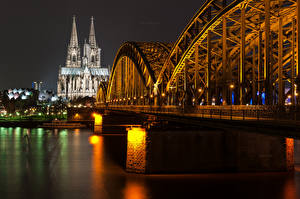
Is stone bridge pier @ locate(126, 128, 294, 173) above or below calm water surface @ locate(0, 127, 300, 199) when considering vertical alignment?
above

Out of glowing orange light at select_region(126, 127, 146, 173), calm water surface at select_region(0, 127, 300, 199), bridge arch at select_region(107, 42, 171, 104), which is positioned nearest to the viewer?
calm water surface at select_region(0, 127, 300, 199)

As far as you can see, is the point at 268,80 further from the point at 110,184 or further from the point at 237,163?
the point at 110,184

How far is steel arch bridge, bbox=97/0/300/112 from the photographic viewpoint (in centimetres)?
2777

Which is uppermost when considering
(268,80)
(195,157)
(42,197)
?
(268,80)

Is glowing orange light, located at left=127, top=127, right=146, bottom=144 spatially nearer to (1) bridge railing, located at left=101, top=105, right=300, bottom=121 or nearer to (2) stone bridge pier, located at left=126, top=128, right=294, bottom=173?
(2) stone bridge pier, located at left=126, top=128, right=294, bottom=173

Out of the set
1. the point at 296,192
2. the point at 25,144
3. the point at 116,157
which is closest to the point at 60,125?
the point at 25,144

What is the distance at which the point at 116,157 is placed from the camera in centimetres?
5262

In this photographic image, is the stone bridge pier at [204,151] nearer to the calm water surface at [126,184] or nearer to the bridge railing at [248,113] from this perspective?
the calm water surface at [126,184]

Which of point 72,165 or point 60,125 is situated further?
point 60,125

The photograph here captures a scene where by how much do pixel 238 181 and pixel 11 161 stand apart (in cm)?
2627

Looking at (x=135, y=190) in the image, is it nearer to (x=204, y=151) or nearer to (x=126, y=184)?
(x=126, y=184)

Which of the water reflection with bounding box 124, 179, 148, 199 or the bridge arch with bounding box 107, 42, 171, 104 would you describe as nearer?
the water reflection with bounding box 124, 179, 148, 199

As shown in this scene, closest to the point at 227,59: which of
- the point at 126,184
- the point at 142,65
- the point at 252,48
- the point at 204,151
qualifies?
the point at 252,48

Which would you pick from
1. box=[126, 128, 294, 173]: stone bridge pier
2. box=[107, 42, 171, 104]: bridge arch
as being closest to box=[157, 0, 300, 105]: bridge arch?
box=[126, 128, 294, 173]: stone bridge pier
